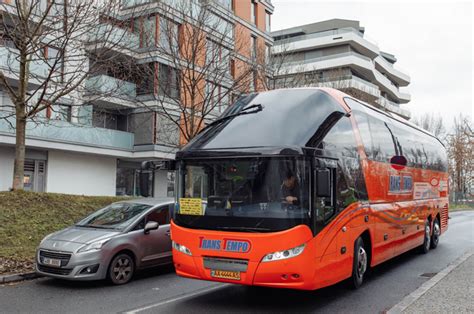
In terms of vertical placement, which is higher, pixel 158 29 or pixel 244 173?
pixel 158 29

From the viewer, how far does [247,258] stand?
6312mm

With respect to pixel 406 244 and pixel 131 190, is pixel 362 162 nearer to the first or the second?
pixel 406 244

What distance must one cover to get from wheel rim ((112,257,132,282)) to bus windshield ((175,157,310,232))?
2.46 meters

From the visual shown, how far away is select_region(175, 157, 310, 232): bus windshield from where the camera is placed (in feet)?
20.8

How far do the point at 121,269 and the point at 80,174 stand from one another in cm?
1951

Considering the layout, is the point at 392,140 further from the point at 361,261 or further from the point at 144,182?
the point at 144,182

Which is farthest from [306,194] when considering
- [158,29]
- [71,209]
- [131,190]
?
[131,190]

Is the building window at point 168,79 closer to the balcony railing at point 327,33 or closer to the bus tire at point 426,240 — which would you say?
the bus tire at point 426,240

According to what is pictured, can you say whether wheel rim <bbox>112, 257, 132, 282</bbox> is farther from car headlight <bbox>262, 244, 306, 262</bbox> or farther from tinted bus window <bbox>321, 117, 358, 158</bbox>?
tinted bus window <bbox>321, 117, 358, 158</bbox>

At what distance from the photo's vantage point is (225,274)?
6445 millimetres

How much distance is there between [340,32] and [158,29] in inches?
1853

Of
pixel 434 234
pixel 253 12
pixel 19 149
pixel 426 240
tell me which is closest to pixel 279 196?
pixel 426 240

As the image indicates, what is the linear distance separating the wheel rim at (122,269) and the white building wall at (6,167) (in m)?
16.5

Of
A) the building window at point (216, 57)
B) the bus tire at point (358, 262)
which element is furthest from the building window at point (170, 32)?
the bus tire at point (358, 262)
